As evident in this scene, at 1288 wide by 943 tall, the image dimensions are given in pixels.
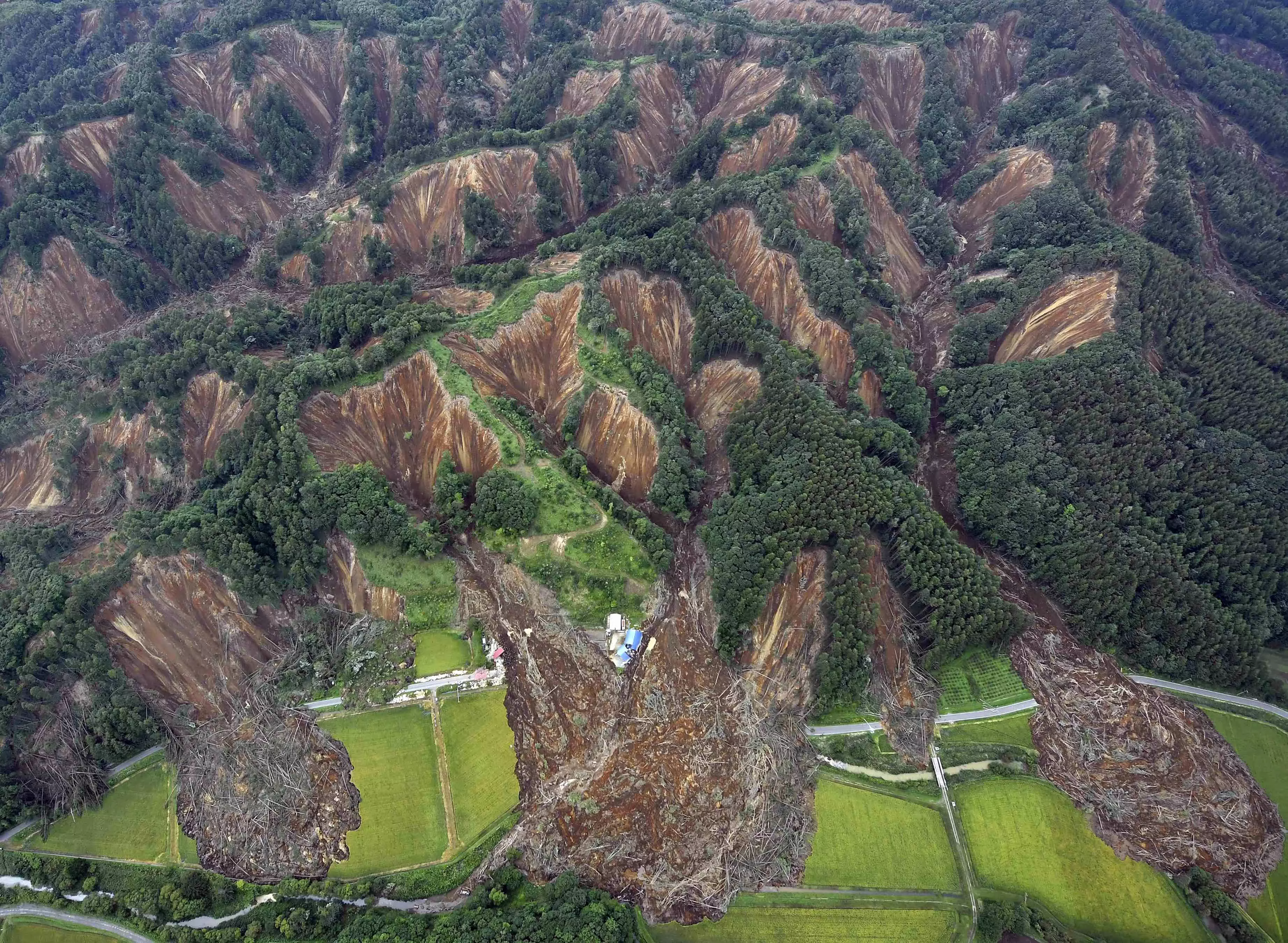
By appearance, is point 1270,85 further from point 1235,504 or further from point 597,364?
point 597,364

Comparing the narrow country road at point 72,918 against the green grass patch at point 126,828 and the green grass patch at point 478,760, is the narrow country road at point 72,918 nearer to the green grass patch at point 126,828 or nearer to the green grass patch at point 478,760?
the green grass patch at point 126,828

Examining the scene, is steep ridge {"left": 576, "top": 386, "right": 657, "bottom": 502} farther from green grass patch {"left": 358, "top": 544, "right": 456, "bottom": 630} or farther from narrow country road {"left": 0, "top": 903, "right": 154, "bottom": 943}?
narrow country road {"left": 0, "top": 903, "right": 154, "bottom": 943}

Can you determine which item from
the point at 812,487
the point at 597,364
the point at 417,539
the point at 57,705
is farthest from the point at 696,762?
the point at 57,705

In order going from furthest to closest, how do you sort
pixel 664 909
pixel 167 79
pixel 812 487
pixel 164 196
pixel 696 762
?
pixel 167 79 < pixel 164 196 < pixel 812 487 < pixel 696 762 < pixel 664 909

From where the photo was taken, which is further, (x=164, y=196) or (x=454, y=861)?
(x=164, y=196)

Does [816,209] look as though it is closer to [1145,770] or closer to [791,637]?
[791,637]

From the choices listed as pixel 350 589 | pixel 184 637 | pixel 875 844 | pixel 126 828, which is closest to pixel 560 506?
pixel 350 589

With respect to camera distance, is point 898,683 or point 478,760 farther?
point 898,683
